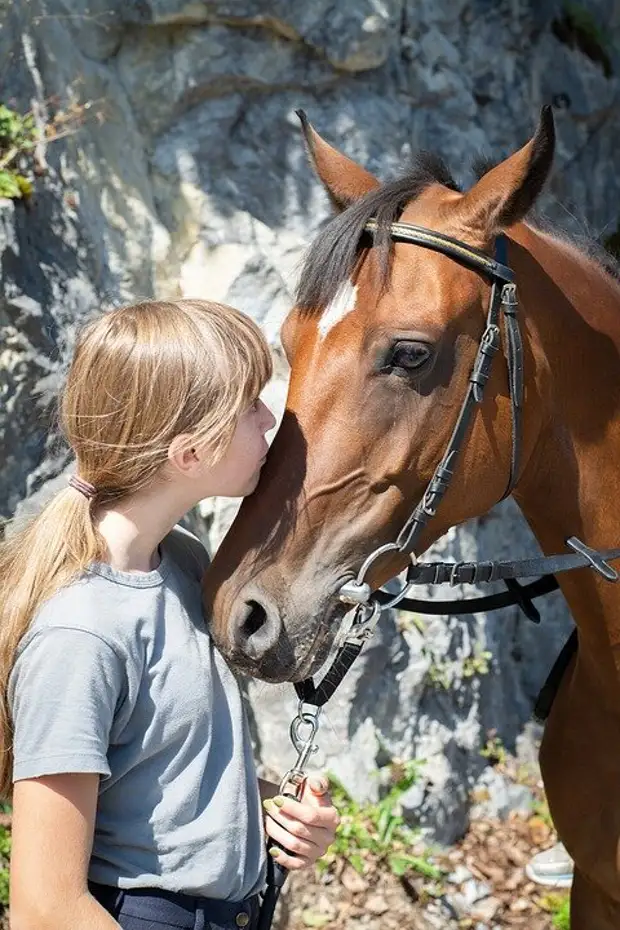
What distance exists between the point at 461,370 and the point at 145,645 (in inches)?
34.2

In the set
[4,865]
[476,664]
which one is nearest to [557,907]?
[476,664]

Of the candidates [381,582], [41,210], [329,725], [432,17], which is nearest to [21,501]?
[41,210]

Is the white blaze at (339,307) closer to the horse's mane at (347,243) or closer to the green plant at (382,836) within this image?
the horse's mane at (347,243)

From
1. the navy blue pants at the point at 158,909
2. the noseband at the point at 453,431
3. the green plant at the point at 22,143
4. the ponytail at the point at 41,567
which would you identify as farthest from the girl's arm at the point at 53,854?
the green plant at the point at 22,143

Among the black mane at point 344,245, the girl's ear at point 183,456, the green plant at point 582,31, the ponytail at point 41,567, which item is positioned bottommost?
the ponytail at point 41,567

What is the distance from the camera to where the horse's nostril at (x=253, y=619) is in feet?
5.90

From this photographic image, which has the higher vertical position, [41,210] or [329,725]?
[41,210]

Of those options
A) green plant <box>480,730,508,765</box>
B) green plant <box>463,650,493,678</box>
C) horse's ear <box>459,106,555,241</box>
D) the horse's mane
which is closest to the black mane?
the horse's mane

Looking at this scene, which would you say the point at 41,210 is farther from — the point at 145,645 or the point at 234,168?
the point at 145,645

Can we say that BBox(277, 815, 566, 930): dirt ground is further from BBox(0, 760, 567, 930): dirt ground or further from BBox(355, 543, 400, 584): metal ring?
BBox(355, 543, 400, 584): metal ring

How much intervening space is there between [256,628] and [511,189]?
1.02 metres

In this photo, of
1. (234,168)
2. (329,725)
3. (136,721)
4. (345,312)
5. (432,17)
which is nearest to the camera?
(136,721)

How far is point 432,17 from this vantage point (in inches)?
184

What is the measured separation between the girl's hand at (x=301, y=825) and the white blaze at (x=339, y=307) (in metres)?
0.89
